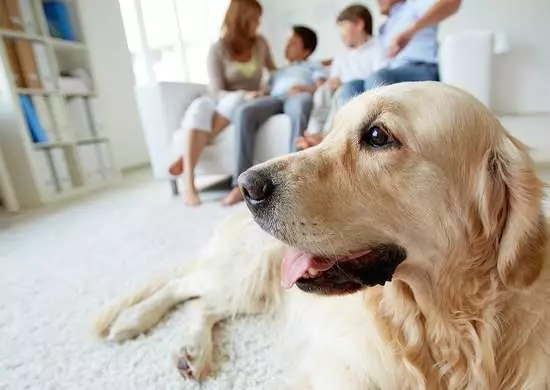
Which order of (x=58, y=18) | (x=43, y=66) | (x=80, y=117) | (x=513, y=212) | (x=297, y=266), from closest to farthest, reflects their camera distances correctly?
(x=513, y=212), (x=297, y=266), (x=43, y=66), (x=58, y=18), (x=80, y=117)

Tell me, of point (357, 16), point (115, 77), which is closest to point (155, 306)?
point (357, 16)

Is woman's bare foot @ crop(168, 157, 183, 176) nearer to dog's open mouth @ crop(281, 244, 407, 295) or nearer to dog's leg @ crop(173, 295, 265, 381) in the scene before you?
dog's leg @ crop(173, 295, 265, 381)

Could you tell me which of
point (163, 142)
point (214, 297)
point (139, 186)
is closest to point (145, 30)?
point (139, 186)

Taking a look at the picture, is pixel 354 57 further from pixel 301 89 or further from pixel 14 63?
pixel 14 63

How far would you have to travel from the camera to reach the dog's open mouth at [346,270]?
62cm

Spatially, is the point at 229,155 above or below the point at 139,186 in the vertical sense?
above

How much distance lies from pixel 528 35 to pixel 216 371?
6272 mm

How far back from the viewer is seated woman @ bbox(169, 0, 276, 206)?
244 cm

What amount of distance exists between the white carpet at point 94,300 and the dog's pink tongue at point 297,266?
0.29m

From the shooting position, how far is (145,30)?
182 inches

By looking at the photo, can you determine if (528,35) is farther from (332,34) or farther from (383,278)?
(383,278)

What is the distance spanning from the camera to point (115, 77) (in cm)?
422

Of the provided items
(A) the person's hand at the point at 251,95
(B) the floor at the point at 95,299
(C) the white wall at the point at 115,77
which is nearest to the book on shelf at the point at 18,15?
(C) the white wall at the point at 115,77

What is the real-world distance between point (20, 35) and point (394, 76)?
7.72 feet
